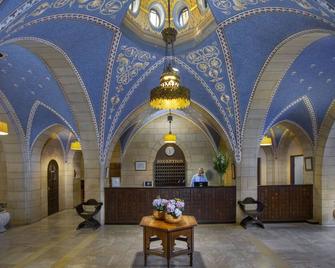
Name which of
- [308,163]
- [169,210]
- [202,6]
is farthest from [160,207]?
[308,163]

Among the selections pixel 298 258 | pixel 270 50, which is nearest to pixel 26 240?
pixel 298 258

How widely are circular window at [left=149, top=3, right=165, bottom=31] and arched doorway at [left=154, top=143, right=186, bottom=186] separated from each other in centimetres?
594

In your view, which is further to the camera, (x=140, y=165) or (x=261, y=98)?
(x=140, y=165)

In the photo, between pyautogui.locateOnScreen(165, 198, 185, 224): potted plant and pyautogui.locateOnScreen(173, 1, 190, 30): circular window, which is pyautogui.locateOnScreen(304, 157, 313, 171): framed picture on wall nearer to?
pyautogui.locateOnScreen(173, 1, 190, 30): circular window

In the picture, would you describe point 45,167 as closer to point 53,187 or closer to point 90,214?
point 53,187

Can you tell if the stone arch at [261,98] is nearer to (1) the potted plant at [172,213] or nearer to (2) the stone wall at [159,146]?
(1) the potted plant at [172,213]

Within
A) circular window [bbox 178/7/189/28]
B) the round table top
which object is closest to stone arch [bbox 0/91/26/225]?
the round table top

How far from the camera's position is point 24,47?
17.4ft

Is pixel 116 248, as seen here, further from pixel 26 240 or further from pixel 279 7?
pixel 279 7

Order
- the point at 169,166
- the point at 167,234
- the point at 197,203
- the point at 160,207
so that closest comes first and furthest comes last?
the point at 167,234 < the point at 160,207 < the point at 197,203 < the point at 169,166

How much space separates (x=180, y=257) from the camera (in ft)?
17.0

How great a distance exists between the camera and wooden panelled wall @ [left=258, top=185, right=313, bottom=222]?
8.22m

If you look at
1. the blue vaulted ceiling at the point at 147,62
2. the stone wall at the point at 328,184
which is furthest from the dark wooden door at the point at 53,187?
the stone wall at the point at 328,184

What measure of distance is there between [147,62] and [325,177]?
18.0 ft
